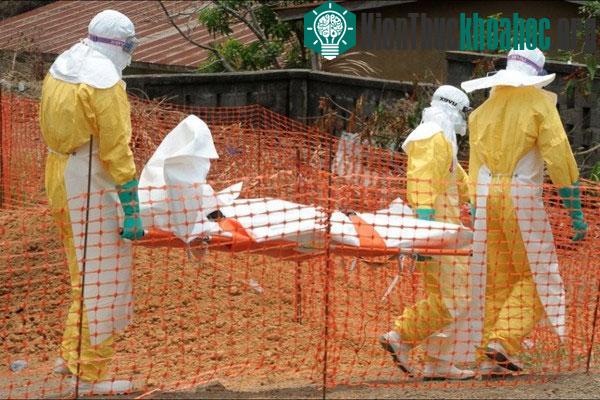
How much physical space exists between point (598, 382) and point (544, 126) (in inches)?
54.2

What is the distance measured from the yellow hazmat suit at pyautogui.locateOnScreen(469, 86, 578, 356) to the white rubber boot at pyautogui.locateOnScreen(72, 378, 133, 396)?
6.49ft

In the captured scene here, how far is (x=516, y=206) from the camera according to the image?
7.41 meters

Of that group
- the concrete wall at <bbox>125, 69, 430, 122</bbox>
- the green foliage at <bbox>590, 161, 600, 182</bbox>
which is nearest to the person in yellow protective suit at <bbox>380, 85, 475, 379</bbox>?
the green foliage at <bbox>590, 161, 600, 182</bbox>

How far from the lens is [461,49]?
14.9 metres

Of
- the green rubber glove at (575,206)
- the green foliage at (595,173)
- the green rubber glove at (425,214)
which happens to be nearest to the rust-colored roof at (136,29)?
the green foliage at (595,173)

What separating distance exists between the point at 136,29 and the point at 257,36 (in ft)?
13.0

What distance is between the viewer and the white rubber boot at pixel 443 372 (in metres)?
7.50

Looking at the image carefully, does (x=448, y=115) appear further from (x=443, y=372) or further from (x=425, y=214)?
(x=443, y=372)

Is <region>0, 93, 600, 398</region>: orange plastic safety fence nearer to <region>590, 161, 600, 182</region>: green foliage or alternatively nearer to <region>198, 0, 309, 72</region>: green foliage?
<region>590, 161, 600, 182</region>: green foliage

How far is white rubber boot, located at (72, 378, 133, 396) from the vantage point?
275 inches

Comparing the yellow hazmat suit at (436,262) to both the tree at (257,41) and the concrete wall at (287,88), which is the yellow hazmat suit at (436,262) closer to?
the concrete wall at (287,88)

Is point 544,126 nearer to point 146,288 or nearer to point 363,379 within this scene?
point 363,379

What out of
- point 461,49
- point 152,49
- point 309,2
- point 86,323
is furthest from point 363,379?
point 152,49

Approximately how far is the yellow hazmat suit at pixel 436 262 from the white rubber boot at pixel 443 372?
176 mm
